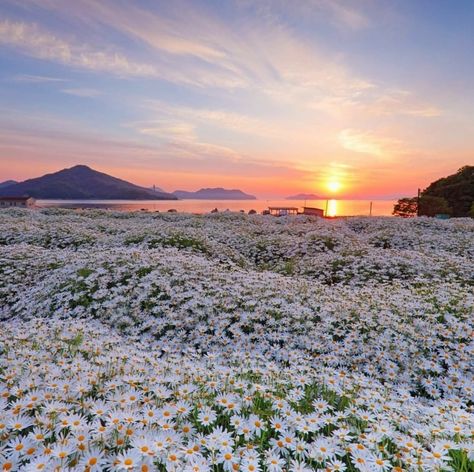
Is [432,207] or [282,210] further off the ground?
[432,207]

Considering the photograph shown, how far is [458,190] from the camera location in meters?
60.0

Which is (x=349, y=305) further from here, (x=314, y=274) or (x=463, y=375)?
(x=314, y=274)

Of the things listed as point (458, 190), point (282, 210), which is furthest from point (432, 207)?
point (282, 210)

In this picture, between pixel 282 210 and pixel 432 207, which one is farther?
pixel 282 210

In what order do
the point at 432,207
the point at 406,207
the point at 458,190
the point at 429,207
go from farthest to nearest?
the point at 458,190, the point at 406,207, the point at 429,207, the point at 432,207

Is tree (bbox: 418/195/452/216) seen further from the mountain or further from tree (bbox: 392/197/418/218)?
the mountain

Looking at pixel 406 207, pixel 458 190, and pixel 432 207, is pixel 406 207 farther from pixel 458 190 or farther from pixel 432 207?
pixel 458 190

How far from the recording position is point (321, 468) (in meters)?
2.59

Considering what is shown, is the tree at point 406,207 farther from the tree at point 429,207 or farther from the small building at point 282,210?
the small building at point 282,210

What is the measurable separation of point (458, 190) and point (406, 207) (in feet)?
44.7

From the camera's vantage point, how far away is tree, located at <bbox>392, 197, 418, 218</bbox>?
174 feet

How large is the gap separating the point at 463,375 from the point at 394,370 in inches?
39.8

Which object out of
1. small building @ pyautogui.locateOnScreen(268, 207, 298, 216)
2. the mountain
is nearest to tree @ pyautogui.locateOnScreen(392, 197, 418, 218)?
the mountain

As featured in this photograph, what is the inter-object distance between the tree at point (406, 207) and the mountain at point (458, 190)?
12.7ft
